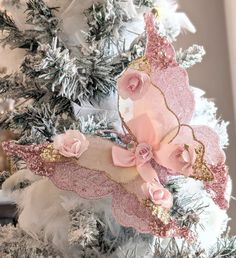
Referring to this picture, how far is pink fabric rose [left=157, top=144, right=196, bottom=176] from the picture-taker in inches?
19.5

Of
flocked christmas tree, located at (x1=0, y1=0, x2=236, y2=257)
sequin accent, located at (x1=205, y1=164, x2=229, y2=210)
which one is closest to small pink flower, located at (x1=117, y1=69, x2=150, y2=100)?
flocked christmas tree, located at (x1=0, y1=0, x2=236, y2=257)

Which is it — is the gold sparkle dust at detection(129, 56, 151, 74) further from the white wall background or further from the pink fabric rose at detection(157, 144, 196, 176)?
the white wall background

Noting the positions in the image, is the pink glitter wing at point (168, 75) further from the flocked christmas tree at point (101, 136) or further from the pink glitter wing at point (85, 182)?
the pink glitter wing at point (85, 182)

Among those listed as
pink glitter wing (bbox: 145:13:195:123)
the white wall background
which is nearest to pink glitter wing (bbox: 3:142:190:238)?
pink glitter wing (bbox: 145:13:195:123)

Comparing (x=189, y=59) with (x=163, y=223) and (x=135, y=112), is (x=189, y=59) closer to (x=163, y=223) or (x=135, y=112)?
(x=135, y=112)

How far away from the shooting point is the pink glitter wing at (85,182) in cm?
52

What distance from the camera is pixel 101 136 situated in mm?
569

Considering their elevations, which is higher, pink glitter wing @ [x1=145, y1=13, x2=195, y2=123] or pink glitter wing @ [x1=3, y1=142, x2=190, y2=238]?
pink glitter wing @ [x1=145, y1=13, x2=195, y2=123]

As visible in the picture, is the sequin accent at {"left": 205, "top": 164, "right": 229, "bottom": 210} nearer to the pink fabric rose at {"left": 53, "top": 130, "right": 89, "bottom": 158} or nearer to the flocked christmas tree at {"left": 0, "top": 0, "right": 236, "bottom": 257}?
the flocked christmas tree at {"left": 0, "top": 0, "right": 236, "bottom": 257}

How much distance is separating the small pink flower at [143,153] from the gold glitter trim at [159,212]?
5 cm

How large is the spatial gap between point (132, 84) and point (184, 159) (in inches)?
3.8

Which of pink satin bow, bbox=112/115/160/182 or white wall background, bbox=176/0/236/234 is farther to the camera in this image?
white wall background, bbox=176/0/236/234

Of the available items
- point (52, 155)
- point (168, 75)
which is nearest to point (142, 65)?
point (168, 75)

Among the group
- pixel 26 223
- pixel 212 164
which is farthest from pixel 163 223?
pixel 26 223
